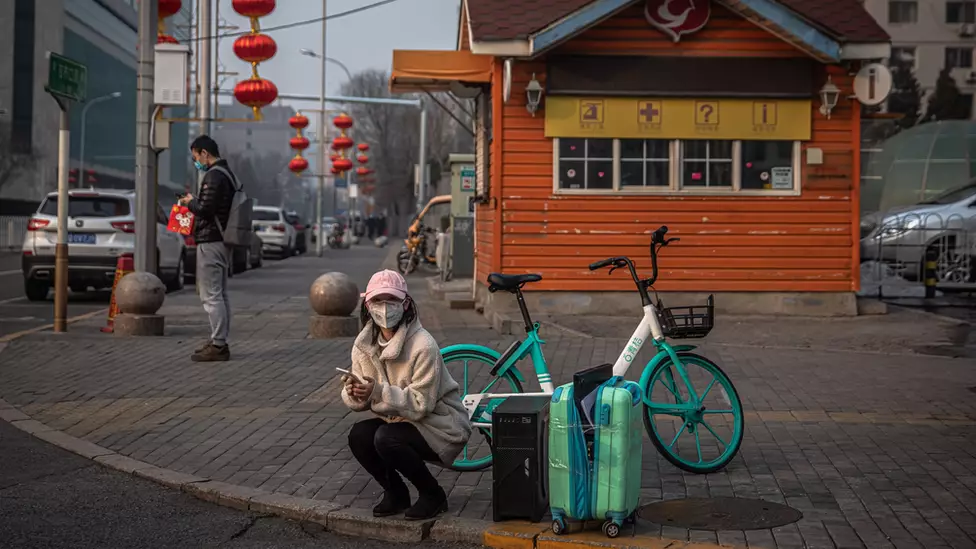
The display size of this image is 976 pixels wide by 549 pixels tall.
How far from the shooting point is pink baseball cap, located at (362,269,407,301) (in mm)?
6133

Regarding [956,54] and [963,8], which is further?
[963,8]

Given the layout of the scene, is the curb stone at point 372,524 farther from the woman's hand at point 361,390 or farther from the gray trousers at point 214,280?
the gray trousers at point 214,280

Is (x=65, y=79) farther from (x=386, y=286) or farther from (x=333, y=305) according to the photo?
(x=386, y=286)

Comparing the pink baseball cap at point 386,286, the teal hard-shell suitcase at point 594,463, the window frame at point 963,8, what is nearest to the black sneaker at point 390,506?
the teal hard-shell suitcase at point 594,463

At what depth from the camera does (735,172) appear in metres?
16.6

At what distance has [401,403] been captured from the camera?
6.11m

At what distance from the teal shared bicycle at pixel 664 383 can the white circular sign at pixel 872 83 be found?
32.6ft

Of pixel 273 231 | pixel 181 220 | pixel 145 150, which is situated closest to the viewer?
pixel 181 220

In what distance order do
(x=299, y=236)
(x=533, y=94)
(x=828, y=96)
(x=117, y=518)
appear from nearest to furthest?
(x=117, y=518), (x=533, y=94), (x=828, y=96), (x=299, y=236)

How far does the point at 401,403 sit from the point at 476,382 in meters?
1.21

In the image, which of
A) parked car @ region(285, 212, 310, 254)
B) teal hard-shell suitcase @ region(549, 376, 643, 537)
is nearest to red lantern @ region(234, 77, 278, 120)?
teal hard-shell suitcase @ region(549, 376, 643, 537)

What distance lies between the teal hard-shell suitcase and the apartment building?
233 ft

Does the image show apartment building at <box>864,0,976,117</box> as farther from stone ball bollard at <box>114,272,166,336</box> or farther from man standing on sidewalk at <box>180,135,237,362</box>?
man standing on sidewalk at <box>180,135,237,362</box>

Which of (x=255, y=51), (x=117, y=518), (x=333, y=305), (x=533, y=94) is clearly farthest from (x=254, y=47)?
(x=117, y=518)
